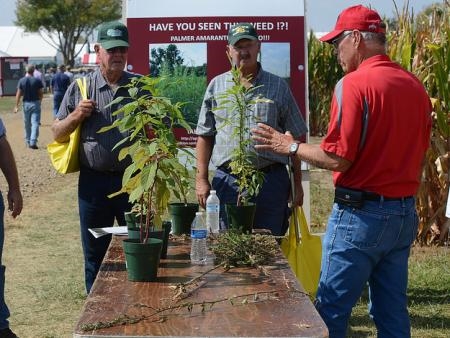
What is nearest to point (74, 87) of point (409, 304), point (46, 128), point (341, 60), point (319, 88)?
point (341, 60)

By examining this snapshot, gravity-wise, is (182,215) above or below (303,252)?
above

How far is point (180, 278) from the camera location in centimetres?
386

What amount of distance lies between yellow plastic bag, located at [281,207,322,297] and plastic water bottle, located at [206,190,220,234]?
2.42 feet

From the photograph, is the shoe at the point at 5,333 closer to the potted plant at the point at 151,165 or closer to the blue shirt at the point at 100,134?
the blue shirt at the point at 100,134

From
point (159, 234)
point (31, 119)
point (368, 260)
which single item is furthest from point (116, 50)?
point (31, 119)

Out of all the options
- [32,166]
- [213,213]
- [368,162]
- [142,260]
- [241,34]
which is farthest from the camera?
[32,166]

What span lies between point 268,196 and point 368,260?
4.55ft

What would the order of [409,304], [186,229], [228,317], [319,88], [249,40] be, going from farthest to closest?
1. [319,88]
2. [409,304]
3. [249,40]
4. [186,229]
5. [228,317]

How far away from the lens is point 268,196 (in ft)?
18.0

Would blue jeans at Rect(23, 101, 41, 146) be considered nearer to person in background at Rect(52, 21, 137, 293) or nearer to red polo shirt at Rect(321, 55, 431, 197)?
person in background at Rect(52, 21, 137, 293)

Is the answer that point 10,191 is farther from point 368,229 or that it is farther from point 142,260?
point 368,229

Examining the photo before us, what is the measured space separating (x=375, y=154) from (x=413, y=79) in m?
0.44

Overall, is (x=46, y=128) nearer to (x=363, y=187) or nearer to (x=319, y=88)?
(x=319, y=88)

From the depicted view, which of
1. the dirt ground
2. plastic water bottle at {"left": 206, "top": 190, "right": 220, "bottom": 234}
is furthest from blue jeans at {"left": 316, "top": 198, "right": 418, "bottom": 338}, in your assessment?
the dirt ground
